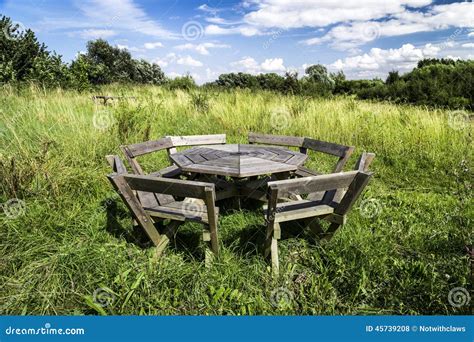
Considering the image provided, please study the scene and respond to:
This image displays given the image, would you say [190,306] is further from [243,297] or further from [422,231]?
[422,231]

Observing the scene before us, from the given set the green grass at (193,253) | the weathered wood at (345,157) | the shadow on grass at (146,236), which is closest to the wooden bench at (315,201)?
the green grass at (193,253)

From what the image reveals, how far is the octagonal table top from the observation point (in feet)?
10.0

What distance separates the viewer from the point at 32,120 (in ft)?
16.4

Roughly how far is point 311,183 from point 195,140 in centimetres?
257

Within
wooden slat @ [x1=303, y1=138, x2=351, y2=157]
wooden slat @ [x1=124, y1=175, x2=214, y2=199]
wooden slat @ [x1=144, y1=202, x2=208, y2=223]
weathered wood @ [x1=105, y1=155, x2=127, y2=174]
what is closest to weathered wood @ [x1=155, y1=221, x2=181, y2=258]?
wooden slat @ [x1=144, y1=202, x2=208, y2=223]

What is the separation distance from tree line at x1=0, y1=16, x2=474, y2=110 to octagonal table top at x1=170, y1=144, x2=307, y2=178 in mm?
6822

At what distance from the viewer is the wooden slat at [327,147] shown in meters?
3.85

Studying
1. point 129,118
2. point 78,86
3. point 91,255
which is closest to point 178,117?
point 129,118

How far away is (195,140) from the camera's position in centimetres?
453

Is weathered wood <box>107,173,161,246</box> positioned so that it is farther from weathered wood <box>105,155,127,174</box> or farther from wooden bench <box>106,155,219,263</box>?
weathered wood <box>105,155,127,174</box>

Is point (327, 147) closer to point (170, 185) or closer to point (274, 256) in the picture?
point (274, 256)

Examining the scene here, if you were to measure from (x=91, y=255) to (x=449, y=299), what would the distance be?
2667 mm

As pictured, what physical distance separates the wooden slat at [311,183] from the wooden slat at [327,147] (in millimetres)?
1498

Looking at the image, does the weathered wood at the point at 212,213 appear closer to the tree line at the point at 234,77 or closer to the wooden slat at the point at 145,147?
the wooden slat at the point at 145,147
